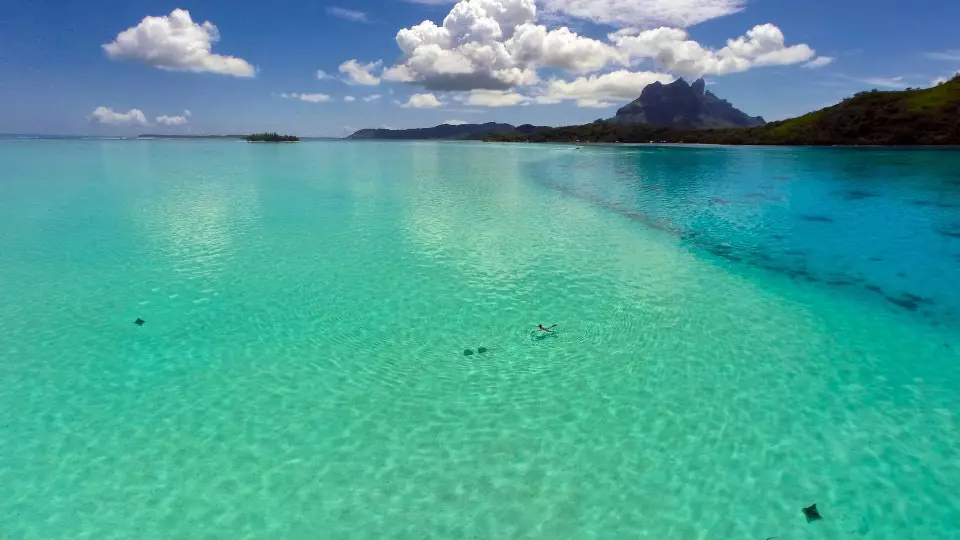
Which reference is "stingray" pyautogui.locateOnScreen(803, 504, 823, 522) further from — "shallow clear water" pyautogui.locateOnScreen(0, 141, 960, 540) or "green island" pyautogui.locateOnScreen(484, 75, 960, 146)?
"green island" pyautogui.locateOnScreen(484, 75, 960, 146)

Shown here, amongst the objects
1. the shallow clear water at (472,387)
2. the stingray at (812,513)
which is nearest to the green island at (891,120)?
the shallow clear water at (472,387)

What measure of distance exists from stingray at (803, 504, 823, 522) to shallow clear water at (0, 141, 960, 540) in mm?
224

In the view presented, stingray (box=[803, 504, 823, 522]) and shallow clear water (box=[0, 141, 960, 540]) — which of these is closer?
stingray (box=[803, 504, 823, 522])

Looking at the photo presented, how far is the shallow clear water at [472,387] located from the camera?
31.7 feet

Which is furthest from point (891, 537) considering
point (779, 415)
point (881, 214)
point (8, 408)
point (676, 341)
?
point (881, 214)

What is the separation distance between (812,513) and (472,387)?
812cm

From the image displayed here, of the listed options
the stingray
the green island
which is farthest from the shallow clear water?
the green island

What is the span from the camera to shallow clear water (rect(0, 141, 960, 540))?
31.7ft

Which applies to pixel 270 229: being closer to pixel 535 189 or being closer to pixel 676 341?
pixel 676 341

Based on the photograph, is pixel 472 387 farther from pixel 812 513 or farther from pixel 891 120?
pixel 891 120

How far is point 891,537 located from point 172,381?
56.9 feet

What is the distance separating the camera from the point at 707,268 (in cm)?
2528

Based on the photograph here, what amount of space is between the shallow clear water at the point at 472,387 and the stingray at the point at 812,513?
224 mm

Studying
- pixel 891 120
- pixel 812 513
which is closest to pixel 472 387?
pixel 812 513
